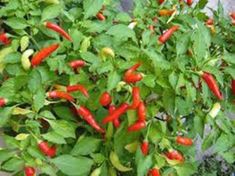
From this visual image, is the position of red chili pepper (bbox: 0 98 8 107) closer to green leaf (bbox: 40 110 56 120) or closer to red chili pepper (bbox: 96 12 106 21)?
green leaf (bbox: 40 110 56 120)

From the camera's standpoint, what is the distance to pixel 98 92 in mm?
1541

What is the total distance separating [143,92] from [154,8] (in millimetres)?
470

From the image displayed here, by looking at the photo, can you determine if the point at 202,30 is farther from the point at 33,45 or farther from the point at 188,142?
the point at 33,45

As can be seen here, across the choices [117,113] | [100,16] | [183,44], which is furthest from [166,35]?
[117,113]

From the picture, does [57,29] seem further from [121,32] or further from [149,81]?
[149,81]

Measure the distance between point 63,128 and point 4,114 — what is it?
161 mm

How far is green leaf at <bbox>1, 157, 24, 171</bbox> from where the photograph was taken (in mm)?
1411

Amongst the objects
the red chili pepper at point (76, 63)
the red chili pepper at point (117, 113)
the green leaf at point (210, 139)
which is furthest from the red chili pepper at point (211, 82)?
the red chili pepper at point (76, 63)

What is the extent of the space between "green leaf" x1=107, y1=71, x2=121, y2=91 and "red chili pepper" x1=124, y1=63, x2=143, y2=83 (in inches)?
0.8

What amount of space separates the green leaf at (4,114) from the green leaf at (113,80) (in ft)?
0.88

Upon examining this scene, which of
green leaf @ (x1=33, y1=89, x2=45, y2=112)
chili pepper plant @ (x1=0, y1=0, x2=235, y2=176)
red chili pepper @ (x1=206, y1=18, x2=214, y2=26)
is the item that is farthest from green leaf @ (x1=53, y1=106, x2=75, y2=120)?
red chili pepper @ (x1=206, y1=18, x2=214, y2=26)

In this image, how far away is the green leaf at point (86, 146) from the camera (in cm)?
155

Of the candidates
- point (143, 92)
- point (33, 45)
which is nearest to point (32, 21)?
point (33, 45)

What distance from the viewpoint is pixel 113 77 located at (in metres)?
1.44
